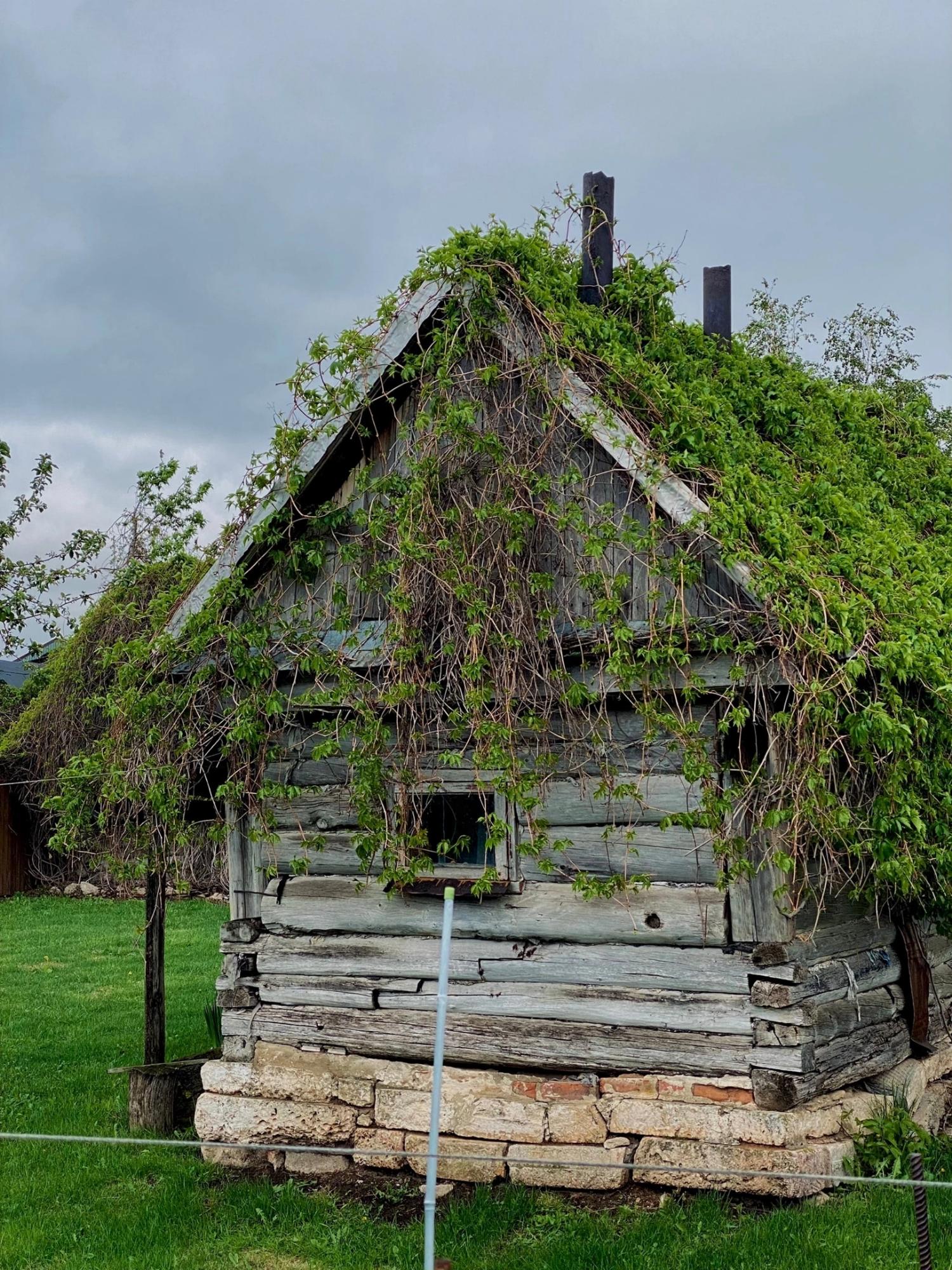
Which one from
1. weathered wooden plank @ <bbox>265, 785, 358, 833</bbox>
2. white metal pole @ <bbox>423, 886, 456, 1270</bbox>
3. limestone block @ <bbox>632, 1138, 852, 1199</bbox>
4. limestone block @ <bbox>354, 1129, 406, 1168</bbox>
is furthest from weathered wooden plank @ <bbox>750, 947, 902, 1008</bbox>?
white metal pole @ <bbox>423, 886, 456, 1270</bbox>

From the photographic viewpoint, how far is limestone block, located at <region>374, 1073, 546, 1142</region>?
733cm

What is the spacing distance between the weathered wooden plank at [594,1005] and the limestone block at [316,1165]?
3.29 feet

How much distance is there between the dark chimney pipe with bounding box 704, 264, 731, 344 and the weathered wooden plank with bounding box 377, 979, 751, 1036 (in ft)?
20.3

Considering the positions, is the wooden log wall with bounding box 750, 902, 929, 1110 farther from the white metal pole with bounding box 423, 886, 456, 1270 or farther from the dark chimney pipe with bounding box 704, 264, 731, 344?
the dark chimney pipe with bounding box 704, 264, 731, 344

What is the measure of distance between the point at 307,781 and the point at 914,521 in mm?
5922

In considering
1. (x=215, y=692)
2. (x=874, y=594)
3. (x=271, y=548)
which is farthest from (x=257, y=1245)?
(x=874, y=594)

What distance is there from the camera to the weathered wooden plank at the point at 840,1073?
6805mm

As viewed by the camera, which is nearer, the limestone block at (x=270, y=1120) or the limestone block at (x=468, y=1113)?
the limestone block at (x=468, y=1113)

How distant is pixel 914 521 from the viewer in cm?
1076

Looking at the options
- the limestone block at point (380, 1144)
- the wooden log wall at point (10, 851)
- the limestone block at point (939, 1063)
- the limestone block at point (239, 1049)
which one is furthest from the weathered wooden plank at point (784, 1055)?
the wooden log wall at point (10, 851)

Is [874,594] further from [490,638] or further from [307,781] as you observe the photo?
[307,781]

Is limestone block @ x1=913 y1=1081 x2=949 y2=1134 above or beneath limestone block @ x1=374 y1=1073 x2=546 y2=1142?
beneath

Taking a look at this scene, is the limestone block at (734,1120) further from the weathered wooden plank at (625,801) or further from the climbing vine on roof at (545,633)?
the weathered wooden plank at (625,801)

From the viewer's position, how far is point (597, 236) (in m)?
8.94
